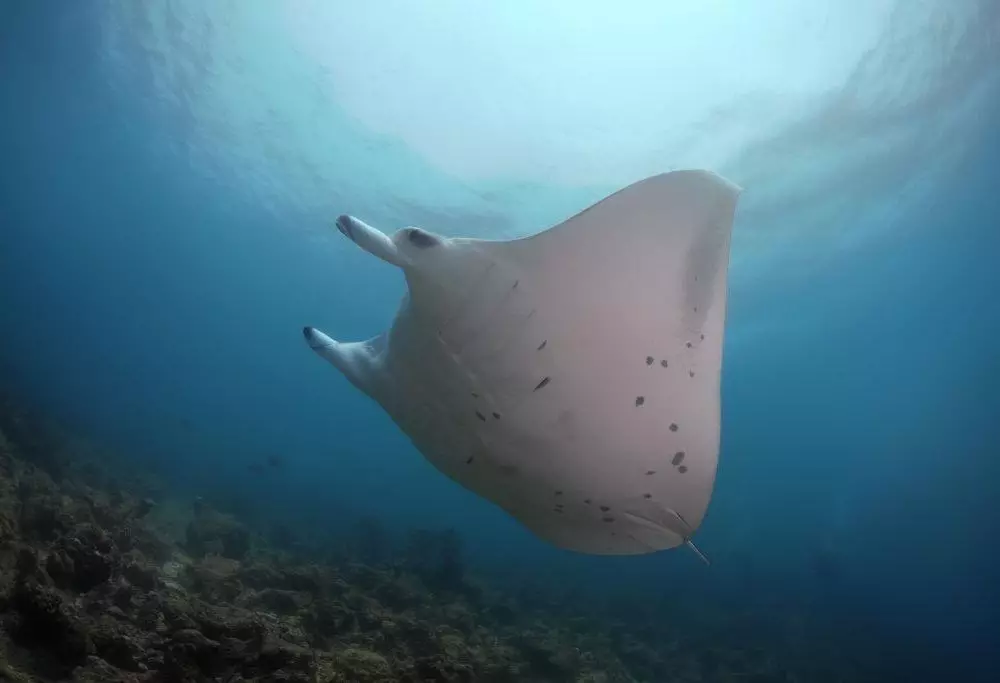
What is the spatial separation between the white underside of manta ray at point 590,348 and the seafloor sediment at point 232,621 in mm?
1665

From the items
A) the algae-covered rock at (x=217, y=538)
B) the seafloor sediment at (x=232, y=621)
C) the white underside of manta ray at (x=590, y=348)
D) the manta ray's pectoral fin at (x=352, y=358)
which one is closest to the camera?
the white underside of manta ray at (x=590, y=348)

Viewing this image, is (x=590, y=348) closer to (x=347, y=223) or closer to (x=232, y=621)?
(x=347, y=223)

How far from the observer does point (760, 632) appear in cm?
1566

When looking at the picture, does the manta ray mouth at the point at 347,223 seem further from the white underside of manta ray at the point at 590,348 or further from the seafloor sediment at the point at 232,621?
the seafloor sediment at the point at 232,621

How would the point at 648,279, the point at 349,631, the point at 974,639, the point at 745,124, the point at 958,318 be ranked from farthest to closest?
the point at 974,639
the point at 958,318
the point at 745,124
the point at 349,631
the point at 648,279

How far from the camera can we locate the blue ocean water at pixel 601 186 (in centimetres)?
1307

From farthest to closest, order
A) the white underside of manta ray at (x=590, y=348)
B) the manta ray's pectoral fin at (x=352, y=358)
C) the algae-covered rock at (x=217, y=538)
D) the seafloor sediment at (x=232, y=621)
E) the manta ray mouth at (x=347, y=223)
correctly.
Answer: the algae-covered rock at (x=217, y=538) < the manta ray's pectoral fin at (x=352, y=358) < the seafloor sediment at (x=232, y=621) < the manta ray mouth at (x=347, y=223) < the white underside of manta ray at (x=590, y=348)

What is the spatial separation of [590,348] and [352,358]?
1.61m

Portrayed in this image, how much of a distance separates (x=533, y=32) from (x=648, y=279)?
1183 cm

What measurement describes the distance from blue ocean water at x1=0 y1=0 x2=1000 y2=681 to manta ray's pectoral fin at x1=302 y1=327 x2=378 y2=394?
1104 centimetres

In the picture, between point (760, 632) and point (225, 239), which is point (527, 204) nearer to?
point (760, 632)

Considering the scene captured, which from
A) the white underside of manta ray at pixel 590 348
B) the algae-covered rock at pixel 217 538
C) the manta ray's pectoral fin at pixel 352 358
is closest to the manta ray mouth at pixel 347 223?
the white underside of manta ray at pixel 590 348

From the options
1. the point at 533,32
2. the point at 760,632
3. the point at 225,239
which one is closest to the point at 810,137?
the point at 533,32

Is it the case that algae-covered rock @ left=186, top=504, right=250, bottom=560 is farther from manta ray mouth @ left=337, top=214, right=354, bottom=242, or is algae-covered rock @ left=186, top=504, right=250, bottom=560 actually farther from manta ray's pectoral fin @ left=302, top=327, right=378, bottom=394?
manta ray mouth @ left=337, top=214, right=354, bottom=242
